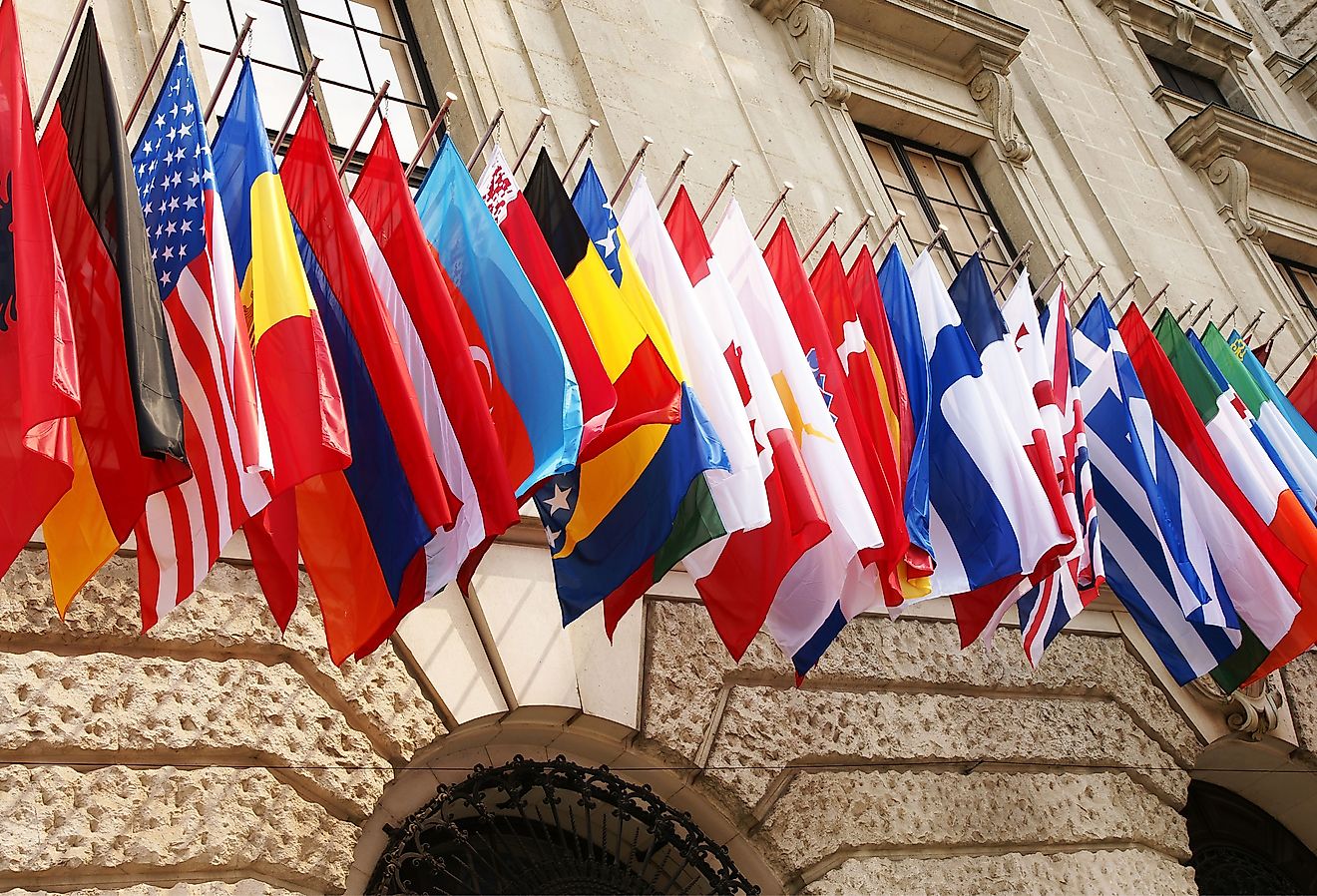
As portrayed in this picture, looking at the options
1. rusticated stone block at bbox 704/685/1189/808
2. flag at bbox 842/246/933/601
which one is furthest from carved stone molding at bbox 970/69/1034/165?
rusticated stone block at bbox 704/685/1189/808

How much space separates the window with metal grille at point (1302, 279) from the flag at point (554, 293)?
34.0ft

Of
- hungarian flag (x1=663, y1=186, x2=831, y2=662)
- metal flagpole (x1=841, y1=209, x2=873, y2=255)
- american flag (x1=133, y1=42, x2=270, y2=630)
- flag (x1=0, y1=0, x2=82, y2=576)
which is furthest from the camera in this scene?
metal flagpole (x1=841, y1=209, x2=873, y2=255)

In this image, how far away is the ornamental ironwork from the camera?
669cm

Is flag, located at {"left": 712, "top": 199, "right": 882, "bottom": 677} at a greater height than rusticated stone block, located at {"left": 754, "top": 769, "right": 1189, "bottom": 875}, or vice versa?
flag, located at {"left": 712, "top": 199, "right": 882, "bottom": 677}

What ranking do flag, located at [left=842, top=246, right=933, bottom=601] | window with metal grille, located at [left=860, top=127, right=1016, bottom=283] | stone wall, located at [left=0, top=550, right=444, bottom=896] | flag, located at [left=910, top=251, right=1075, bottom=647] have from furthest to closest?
1. window with metal grille, located at [left=860, top=127, right=1016, bottom=283]
2. flag, located at [left=910, top=251, right=1075, bottom=647]
3. flag, located at [left=842, top=246, right=933, bottom=601]
4. stone wall, located at [left=0, top=550, right=444, bottom=896]

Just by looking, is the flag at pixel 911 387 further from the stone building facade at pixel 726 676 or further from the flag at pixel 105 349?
the flag at pixel 105 349

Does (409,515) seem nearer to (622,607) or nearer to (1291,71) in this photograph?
(622,607)

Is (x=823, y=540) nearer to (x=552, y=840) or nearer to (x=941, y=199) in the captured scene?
(x=552, y=840)

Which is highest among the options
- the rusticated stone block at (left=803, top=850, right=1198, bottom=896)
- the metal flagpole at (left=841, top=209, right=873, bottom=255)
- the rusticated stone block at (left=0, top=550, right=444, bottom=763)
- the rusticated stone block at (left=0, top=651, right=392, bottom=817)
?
the metal flagpole at (left=841, top=209, right=873, bottom=255)

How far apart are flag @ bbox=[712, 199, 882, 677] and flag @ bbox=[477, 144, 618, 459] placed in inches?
40.6

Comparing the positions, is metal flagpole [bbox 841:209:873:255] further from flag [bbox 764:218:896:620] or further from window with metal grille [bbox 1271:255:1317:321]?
window with metal grille [bbox 1271:255:1317:321]

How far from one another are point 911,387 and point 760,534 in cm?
160

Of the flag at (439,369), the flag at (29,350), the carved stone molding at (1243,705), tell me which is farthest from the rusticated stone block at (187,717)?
the carved stone molding at (1243,705)

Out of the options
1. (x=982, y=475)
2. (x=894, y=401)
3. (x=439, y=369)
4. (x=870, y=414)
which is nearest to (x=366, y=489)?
(x=439, y=369)
